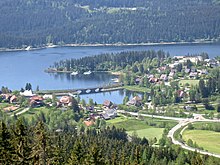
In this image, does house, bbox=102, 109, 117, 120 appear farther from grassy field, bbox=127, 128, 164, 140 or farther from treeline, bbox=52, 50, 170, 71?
treeline, bbox=52, 50, 170, 71

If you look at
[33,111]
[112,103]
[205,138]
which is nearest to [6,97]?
[33,111]

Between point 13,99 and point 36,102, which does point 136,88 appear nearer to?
point 36,102

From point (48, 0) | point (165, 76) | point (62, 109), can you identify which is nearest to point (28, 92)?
point (62, 109)

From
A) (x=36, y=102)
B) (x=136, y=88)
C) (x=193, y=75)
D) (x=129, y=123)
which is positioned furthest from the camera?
(x=193, y=75)

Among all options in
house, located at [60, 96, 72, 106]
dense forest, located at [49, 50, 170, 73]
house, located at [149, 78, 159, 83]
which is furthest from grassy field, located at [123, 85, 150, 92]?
dense forest, located at [49, 50, 170, 73]

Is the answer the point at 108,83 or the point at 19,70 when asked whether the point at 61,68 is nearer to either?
the point at 19,70
